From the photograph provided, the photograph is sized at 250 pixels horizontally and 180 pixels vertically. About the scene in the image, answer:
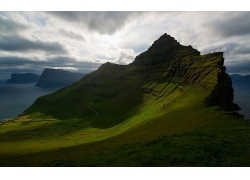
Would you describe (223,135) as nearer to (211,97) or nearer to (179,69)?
(211,97)

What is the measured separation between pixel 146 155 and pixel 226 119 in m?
27.5

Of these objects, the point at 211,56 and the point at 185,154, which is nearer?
the point at 185,154

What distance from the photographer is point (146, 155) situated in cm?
2375

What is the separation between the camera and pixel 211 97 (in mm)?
74062

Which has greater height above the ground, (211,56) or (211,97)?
(211,56)

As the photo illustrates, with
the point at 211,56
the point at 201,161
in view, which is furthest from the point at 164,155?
the point at 211,56

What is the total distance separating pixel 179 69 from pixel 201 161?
14968 centimetres

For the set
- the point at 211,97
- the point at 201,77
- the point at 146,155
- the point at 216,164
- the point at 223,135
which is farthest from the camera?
the point at 201,77

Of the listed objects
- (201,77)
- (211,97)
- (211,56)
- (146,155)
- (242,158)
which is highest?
(211,56)

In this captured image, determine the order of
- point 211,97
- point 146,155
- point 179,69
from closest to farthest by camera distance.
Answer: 1. point 146,155
2. point 211,97
3. point 179,69

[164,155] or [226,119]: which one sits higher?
[226,119]

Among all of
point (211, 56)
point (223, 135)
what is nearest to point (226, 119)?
point (223, 135)

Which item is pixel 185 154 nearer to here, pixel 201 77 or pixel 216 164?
pixel 216 164

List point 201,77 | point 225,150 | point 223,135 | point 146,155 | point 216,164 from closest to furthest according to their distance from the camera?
point 216,164, point 225,150, point 146,155, point 223,135, point 201,77
